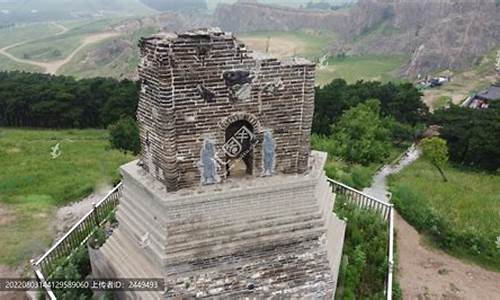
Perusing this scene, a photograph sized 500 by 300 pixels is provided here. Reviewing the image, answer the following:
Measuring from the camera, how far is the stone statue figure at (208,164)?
7172mm

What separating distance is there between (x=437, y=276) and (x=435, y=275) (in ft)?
0.18

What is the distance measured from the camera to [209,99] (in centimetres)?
695

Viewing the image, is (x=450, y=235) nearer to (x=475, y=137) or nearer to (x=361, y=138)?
(x=361, y=138)

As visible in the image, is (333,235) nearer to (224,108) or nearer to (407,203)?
(224,108)

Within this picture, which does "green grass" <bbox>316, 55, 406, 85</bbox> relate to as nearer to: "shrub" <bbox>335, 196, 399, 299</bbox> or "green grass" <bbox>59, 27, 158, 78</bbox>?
"green grass" <bbox>59, 27, 158, 78</bbox>

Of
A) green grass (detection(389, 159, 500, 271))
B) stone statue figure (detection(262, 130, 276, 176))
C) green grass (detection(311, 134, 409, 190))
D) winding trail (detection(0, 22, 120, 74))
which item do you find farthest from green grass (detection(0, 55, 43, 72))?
stone statue figure (detection(262, 130, 276, 176))

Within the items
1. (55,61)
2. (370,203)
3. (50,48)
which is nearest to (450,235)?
(370,203)

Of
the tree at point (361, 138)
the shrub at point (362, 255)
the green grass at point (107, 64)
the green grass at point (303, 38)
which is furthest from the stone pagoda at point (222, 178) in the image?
the green grass at point (303, 38)

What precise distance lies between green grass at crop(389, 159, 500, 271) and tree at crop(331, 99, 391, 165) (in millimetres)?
1769

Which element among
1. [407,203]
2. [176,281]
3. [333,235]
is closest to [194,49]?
[176,281]

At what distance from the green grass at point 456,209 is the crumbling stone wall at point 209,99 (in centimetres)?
733

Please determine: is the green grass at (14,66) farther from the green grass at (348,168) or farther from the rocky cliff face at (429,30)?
the green grass at (348,168)

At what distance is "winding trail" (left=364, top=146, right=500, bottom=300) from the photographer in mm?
10625

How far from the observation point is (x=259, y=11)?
400 ft
